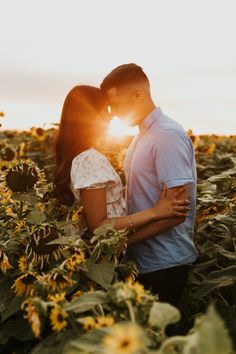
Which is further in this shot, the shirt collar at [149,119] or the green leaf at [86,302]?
the shirt collar at [149,119]

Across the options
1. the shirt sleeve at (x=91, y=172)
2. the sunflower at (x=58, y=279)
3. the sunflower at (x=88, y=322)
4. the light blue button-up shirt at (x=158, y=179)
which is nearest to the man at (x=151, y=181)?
the light blue button-up shirt at (x=158, y=179)

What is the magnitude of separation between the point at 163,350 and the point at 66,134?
5.56 ft

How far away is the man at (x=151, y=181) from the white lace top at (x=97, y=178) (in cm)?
8

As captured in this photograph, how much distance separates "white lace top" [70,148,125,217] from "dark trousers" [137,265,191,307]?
12.7 inches

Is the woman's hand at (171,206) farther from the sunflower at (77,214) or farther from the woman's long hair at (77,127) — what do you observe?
the woman's long hair at (77,127)

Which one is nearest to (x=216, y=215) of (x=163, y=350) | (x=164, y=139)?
(x=164, y=139)

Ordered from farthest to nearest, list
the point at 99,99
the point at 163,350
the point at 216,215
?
1. the point at 216,215
2. the point at 99,99
3. the point at 163,350

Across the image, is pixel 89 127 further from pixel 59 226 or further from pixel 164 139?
pixel 59 226

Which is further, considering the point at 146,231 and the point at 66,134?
the point at 66,134

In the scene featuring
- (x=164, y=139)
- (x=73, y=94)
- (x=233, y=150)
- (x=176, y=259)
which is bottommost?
(x=233, y=150)

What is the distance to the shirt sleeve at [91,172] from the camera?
2.67m

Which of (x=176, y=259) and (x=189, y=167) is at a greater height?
(x=189, y=167)

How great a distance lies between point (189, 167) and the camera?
8.66ft

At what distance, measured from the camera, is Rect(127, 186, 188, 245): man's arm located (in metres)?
2.61
